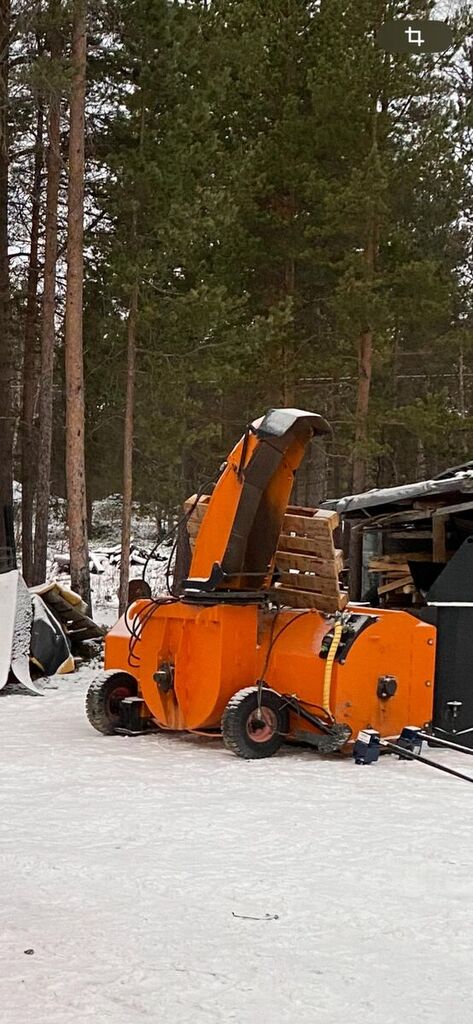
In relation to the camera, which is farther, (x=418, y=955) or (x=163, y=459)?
(x=163, y=459)

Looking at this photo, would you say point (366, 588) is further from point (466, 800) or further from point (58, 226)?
point (58, 226)

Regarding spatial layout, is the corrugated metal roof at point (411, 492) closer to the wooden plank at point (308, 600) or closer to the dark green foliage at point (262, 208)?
the wooden plank at point (308, 600)

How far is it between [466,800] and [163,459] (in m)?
13.3

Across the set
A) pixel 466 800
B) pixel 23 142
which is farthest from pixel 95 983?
pixel 23 142

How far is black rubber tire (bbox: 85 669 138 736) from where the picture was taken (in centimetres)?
869

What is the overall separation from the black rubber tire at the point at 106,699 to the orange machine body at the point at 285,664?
0.50 metres

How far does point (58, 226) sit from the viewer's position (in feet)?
64.5

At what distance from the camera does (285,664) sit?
26.4 feet

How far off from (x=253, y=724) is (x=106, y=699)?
153 cm

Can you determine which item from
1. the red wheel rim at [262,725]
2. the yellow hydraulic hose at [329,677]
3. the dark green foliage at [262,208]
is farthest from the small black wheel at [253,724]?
the dark green foliage at [262,208]

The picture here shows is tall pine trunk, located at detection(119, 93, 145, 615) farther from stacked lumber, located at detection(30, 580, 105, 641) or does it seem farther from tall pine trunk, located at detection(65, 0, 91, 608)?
stacked lumber, located at detection(30, 580, 105, 641)

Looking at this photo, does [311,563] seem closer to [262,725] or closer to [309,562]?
[309,562]

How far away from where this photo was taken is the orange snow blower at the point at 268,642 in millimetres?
7773

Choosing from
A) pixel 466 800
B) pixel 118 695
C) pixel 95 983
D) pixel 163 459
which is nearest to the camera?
pixel 95 983
